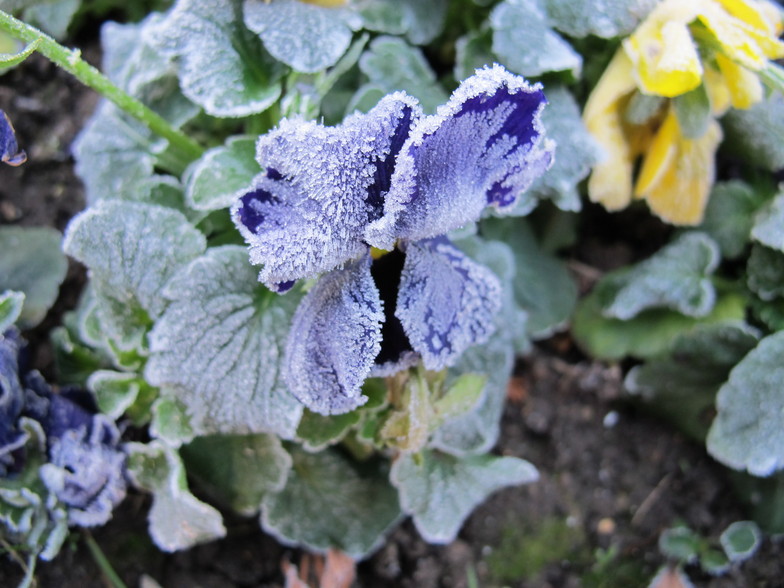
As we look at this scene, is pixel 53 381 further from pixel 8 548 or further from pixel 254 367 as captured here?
pixel 254 367

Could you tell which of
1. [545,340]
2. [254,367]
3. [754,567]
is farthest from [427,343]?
[754,567]

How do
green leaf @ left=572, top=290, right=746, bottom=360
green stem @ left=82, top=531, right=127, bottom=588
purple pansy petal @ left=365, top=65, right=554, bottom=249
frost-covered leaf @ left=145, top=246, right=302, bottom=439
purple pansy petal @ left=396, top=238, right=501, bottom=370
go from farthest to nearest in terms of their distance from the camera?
green leaf @ left=572, top=290, right=746, bottom=360 → green stem @ left=82, top=531, right=127, bottom=588 → frost-covered leaf @ left=145, top=246, right=302, bottom=439 → purple pansy petal @ left=396, top=238, right=501, bottom=370 → purple pansy petal @ left=365, top=65, right=554, bottom=249

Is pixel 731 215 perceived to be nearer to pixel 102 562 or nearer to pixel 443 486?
pixel 443 486

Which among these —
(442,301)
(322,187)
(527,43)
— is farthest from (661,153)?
(322,187)

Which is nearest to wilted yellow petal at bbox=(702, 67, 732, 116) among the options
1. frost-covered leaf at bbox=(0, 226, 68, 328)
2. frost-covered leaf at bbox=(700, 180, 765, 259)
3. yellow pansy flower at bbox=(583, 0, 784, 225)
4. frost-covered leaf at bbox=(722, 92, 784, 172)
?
yellow pansy flower at bbox=(583, 0, 784, 225)

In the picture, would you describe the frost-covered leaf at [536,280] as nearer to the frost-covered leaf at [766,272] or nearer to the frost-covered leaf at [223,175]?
the frost-covered leaf at [766,272]

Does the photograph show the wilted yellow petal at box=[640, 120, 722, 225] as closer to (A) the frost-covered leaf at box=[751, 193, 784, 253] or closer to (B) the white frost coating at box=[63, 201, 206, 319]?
(A) the frost-covered leaf at box=[751, 193, 784, 253]

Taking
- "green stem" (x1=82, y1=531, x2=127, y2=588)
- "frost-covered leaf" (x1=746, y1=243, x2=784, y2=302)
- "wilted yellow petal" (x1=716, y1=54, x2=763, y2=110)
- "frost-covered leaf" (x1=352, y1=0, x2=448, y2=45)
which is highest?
"frost-covered leaf" (x1=352, y1=0, x2=448, y2=45)
